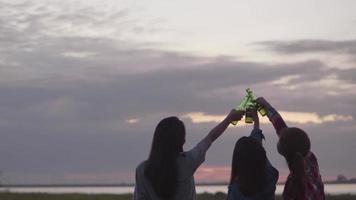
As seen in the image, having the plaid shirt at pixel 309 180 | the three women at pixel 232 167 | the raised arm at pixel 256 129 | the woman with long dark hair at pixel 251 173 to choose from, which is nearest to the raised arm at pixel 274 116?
the plaid shirt at pixel 309 180

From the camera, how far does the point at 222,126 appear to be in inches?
251

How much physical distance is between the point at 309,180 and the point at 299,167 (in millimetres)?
265

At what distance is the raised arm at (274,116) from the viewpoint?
6.62 metres

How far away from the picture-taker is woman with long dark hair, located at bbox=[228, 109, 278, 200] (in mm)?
6059

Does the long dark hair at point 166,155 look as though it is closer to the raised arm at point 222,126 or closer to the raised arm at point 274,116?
the raised arm at point 222,126

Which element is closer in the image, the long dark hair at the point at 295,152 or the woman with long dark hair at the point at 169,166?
the woman with long dark hair at the point at 169,166

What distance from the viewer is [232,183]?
6277 mm

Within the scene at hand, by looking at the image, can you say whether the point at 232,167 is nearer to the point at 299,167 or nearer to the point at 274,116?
the point at 299,167

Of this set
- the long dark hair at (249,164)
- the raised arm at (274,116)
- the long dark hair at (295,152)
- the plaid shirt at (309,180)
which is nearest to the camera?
the long dark hair at (249,164)

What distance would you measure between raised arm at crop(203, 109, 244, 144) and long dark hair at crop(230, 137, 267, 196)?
0.26m

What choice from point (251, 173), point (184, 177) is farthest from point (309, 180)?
point (184, 177)

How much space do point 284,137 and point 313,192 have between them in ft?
1.91

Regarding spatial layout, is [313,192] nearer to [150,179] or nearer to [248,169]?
[248,169]

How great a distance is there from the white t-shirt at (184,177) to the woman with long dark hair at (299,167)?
0.69m
